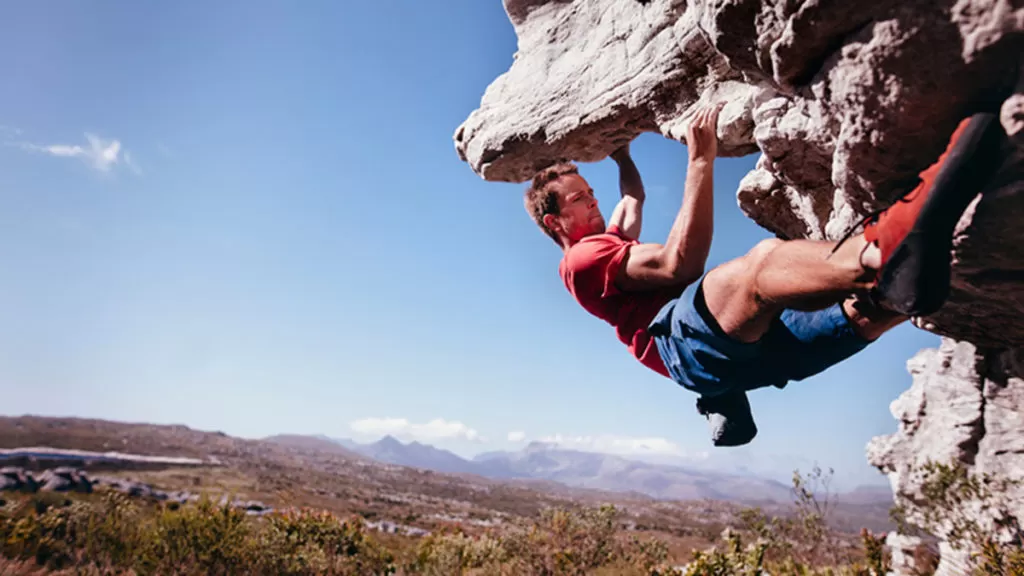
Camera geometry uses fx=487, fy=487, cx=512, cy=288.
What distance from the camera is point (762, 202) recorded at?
13.3 ft

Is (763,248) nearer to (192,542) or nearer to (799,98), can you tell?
(799,98)

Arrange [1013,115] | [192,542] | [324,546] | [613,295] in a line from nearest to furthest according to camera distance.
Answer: [1013,115] → [613,295] → [192,542] → [324,546]

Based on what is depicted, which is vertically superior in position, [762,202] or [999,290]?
[762,202]

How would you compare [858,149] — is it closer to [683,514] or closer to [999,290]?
[999,290]

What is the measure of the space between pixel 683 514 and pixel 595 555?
78373 millimetres

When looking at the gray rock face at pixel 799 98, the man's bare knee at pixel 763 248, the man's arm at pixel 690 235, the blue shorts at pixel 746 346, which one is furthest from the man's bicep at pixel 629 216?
the man's bare knee at pixel 763 248

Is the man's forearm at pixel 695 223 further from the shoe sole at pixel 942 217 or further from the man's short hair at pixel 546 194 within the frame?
the man's short hair at pixel 546 194

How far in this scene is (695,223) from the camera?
2.54 m

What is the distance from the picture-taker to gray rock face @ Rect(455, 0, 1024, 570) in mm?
1812

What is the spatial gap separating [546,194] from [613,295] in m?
1.07

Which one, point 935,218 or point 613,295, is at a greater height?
point 613,295

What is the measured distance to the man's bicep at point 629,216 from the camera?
12.9 ft

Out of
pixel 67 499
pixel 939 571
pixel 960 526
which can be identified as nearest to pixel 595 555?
pixel 939 571

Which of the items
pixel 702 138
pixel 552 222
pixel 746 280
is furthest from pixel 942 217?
pixel 552 222
